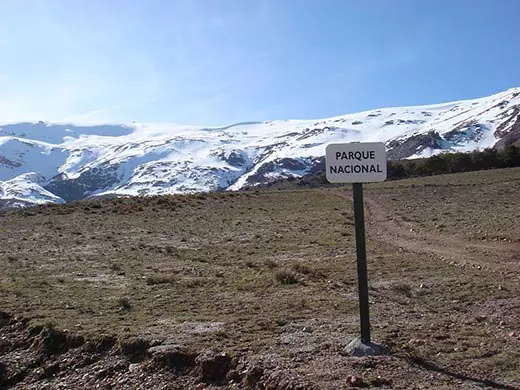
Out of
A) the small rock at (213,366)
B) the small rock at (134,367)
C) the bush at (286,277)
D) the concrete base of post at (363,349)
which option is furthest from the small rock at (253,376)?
the bush at (286,277)

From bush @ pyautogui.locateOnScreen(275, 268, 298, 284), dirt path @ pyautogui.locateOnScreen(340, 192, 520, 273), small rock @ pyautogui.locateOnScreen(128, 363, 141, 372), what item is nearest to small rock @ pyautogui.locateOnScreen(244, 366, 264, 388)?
small rock @ pyautogui.locateOnScreen(128, 363, 141, 372)

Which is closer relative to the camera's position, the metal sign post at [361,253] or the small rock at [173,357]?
the metal sign post at [361,253]

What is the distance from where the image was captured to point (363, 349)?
367 inches

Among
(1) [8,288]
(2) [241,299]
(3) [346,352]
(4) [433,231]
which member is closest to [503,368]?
(3) [346,352]

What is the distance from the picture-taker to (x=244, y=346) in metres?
10.2

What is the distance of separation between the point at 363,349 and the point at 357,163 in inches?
112

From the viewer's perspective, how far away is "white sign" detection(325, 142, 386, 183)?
29.8 ft

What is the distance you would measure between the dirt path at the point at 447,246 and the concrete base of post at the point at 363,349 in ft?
24.4

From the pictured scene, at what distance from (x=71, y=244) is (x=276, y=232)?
10.1m

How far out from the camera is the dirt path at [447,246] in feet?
56.4

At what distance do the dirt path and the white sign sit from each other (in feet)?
26.5

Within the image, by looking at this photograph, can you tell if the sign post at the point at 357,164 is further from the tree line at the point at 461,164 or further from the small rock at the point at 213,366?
the tree line at the point at 461,164

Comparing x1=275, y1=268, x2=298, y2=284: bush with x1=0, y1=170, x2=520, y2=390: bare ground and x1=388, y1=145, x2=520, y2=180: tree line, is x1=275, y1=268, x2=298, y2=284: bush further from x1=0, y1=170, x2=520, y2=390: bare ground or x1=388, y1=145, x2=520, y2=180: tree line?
x1=388, y1=145, x2=520, y2=180: tree line

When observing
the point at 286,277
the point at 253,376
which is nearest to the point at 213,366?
the point at 253,376
